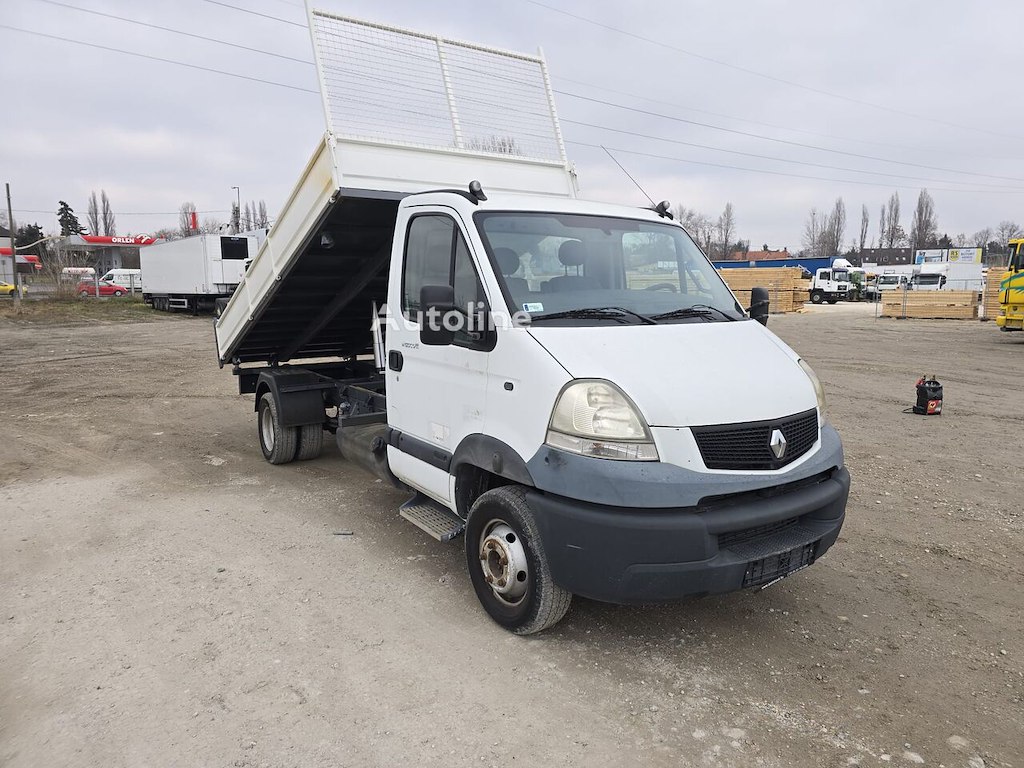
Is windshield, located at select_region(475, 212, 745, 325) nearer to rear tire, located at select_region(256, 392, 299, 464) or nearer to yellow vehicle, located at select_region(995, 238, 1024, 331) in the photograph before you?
rear tire, located at select_region(256, 392, 299, 464)

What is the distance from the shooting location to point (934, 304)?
1231 inches

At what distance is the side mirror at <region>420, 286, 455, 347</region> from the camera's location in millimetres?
3775

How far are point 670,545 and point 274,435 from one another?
517 centimetres

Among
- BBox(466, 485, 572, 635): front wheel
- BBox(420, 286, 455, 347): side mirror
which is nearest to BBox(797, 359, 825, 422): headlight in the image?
BBox(466, 485, 572, 635): front wheel

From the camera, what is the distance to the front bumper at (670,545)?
319 centimetres

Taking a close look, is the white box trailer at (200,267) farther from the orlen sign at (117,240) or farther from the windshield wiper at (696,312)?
the orlen sign at (117,240)

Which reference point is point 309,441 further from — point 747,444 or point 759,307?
point 747,444

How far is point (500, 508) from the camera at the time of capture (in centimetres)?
372

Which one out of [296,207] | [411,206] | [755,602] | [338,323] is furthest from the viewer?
[338,323]

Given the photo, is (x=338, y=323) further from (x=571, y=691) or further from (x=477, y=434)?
(x=571, y=691)

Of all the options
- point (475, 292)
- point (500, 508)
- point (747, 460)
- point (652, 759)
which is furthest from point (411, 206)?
point (652, 759)

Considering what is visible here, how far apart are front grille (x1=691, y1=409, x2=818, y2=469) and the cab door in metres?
1.27

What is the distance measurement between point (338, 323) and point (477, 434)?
3.99 m

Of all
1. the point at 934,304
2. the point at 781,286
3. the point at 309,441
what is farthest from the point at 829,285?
the point at 309,441
